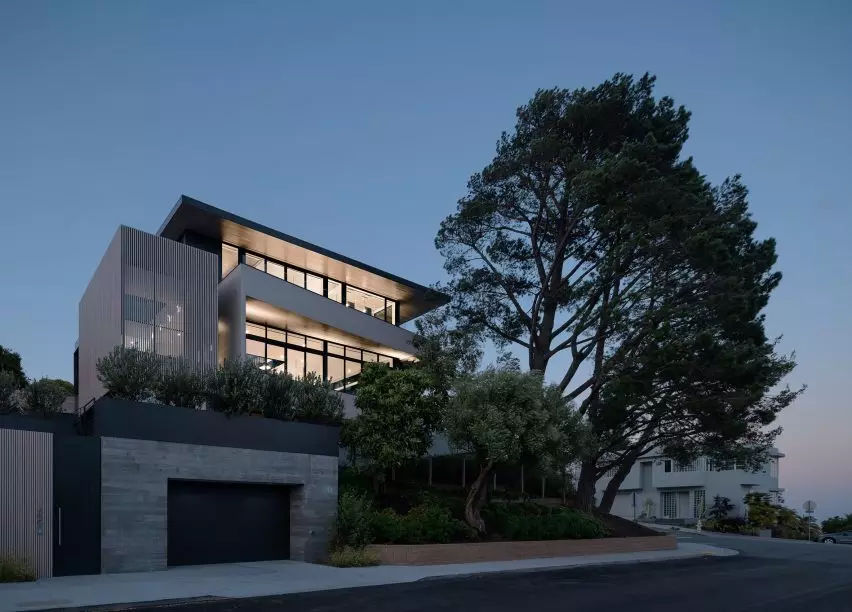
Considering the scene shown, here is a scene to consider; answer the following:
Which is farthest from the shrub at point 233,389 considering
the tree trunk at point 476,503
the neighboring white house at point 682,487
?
the neighboring white house at point 682,487

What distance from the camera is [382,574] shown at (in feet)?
66.9

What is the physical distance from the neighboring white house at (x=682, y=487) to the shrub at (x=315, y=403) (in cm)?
4484

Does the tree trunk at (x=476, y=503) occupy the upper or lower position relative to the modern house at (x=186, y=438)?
lower

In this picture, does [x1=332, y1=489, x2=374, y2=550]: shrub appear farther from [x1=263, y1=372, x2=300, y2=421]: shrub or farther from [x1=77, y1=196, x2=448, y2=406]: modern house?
[x1=77, y1=196, x2=448, y2=406]: modern house

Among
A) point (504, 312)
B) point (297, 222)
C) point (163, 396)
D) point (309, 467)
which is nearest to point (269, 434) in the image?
point (309, 467)

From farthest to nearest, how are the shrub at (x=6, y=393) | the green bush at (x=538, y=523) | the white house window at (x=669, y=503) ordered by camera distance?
the white house window at (x=669, y=503), the green bush at (x=538, y=523), the shrub at (x=6, y=393)

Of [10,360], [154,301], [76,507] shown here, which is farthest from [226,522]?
[10,360]

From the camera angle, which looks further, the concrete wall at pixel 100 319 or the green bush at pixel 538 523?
the green bush at pixel 538 523

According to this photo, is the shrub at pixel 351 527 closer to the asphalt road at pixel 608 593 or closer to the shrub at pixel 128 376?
the asphalt road at pixel 608 593

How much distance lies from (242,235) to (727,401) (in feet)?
67.7

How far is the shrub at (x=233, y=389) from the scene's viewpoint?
74.1 feet

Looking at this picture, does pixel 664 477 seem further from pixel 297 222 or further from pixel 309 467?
pixel 297 222

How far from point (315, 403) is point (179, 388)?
15.6 feet

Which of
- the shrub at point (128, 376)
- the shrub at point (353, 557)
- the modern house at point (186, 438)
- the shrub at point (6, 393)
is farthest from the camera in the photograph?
the shrub at point (6, 393)
